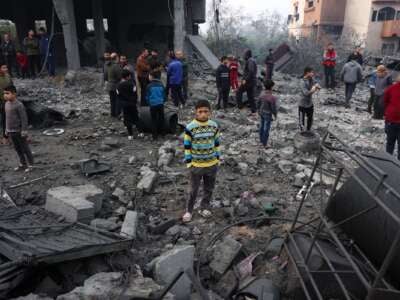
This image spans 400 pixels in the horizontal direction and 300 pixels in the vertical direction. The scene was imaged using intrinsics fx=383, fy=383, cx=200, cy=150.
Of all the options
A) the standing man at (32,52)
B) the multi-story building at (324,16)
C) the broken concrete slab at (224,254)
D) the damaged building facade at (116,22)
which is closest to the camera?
the broken concrete slab at (224,254)

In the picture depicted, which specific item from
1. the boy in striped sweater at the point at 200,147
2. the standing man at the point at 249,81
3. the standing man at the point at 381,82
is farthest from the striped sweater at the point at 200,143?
the standing man at the point at 381,82

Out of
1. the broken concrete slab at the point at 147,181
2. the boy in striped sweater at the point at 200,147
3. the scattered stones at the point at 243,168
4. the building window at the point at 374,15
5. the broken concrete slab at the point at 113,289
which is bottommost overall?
the scattered stones at the point at 243,168

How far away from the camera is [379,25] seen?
93.2 ft

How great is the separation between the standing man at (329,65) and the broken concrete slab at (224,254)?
11.9 meters

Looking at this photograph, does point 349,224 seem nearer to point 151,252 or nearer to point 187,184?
point 151,252

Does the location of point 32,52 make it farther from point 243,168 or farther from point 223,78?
point 243,168

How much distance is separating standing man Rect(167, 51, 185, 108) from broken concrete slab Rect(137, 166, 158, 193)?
4379 millimetres

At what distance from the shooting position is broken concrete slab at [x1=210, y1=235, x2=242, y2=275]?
4.13m

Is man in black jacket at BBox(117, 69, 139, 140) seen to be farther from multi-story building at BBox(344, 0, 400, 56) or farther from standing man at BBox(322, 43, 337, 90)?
multi-story building at BBox(344, 0, 400, 56)

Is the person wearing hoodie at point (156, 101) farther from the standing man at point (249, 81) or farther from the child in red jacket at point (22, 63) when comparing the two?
the child in red jacket at point (22, 63)

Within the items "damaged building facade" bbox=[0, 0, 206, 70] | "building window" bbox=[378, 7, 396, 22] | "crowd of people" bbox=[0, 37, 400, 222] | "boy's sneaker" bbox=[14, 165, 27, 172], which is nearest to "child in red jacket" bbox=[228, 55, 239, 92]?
"crowd of people" bbox=[0, 37, 400, 222]

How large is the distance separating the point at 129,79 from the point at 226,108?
13.2ft

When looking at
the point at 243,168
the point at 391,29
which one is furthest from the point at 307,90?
the point at 391,29

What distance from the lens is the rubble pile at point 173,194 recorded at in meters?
3.92
